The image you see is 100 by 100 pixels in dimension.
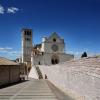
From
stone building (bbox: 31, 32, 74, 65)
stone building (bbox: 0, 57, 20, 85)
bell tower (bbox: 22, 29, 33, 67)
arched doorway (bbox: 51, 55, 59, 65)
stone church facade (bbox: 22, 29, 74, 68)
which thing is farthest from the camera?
bell tower (bbox: 22, 29, 33, 67)

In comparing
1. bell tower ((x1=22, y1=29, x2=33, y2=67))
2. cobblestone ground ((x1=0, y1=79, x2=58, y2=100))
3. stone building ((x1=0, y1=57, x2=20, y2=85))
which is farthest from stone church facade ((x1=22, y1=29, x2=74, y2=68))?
cobblestone ground ((x1=0, y1=79, x2=58, y2=100))

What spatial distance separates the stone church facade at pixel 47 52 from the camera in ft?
325

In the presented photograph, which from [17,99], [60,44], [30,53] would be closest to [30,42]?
[30,53]

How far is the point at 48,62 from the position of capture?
9969 centimetres

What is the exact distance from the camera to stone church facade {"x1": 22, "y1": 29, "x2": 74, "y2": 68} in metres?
99.2

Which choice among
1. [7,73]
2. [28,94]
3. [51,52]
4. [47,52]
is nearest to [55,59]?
[51,52]

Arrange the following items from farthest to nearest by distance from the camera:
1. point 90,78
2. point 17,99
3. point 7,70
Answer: point 7,70
point 17,99
point 90,78

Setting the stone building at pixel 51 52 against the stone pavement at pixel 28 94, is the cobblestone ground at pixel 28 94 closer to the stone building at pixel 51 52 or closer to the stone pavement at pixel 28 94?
the stone pavement at pixel 28 94

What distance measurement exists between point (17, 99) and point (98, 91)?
794cm

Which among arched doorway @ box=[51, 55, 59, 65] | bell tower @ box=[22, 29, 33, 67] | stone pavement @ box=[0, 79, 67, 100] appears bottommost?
stone pavement @ box=[0, 79, 67, 100]

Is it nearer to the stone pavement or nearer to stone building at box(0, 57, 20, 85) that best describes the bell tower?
stone building at box(0, 57, 20, 85)

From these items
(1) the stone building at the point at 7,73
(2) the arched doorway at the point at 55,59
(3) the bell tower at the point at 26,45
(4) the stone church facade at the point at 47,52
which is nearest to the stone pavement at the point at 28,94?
(1) the stone building at the point at 7,73

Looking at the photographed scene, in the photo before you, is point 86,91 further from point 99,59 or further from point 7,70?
point 7,70

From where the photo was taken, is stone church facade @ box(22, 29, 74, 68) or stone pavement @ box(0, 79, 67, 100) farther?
stone church facade @ box(22, 29, 74, 68)
